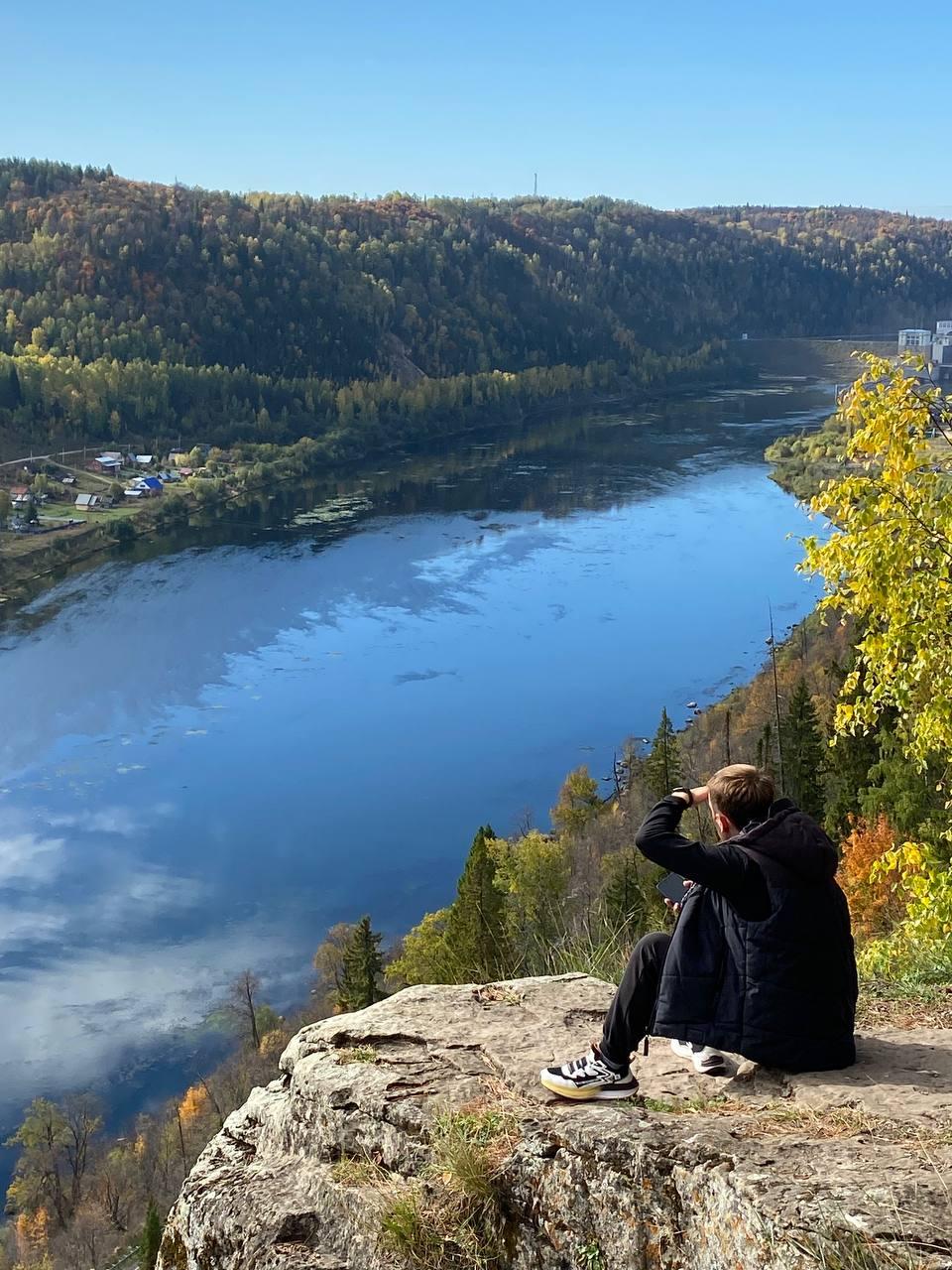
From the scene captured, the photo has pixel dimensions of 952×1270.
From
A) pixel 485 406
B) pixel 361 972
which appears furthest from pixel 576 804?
pixel 485 406

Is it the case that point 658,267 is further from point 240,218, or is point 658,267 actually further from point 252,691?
point 252,691

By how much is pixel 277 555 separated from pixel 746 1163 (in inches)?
1801

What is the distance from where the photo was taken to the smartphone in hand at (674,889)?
132 inches

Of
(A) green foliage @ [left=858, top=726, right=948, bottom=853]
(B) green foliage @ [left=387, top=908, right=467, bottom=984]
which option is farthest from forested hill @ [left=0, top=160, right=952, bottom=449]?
(A) green foliage @ [left=858, top=726, right=948, bottom=853]

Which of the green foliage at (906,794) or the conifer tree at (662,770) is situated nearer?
the green foliage at (906,794)

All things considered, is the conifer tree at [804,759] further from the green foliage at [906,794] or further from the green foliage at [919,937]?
the green foliage at [919,937]

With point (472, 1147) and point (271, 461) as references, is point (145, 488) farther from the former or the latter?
point (472, 1147)

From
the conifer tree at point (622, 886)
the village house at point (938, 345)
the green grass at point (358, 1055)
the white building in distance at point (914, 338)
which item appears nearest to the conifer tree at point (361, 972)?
the conifer tree at point (622, 886)

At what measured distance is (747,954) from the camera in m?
3.00

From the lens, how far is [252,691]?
33438mm

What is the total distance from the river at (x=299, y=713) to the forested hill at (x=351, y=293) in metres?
24.1

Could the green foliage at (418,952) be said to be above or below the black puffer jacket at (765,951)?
below

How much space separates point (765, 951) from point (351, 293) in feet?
336

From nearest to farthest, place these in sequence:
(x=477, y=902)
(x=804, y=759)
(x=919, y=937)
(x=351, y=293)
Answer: (x=919, y=937) < (x=477, y=902) < (x=804, y=759) < (x=351, y=293)
